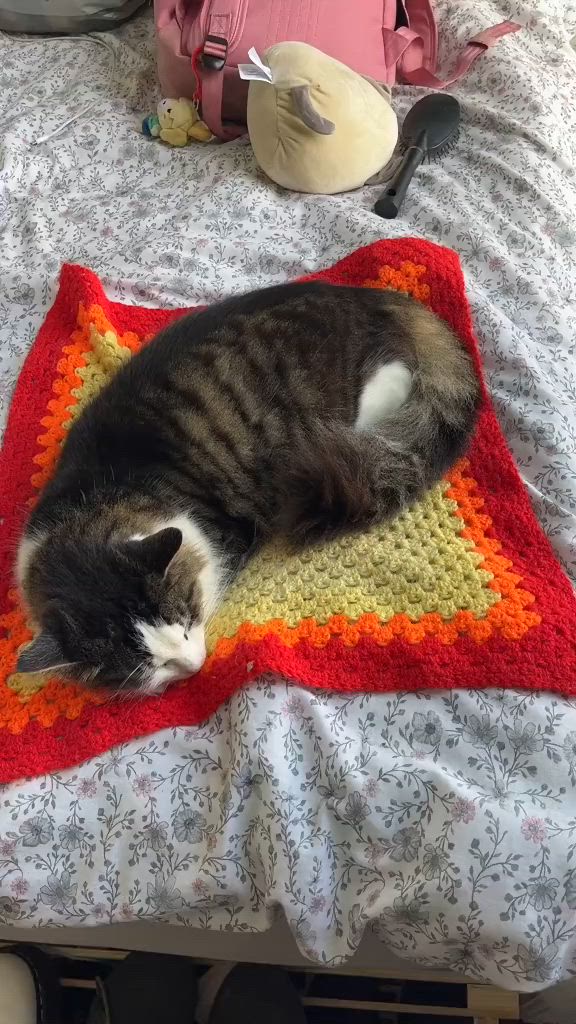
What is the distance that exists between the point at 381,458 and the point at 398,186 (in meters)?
0.68

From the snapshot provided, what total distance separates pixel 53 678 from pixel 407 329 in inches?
29.1

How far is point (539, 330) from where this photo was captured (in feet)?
3.81

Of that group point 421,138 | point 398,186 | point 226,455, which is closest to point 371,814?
point 226,455

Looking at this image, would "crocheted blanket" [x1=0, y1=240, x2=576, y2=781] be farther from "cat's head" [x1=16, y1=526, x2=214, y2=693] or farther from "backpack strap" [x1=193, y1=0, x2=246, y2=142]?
"backpack strap" [x1=193, y1=0, x2=246, y2=142]

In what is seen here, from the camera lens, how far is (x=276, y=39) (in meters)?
1.45

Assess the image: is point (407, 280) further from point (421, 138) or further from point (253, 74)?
point (253, 74)

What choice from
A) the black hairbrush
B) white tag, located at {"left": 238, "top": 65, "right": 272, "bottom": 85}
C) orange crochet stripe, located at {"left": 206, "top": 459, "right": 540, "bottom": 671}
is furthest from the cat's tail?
white tag, located at {"left": 238, "top": 65, "right": 272, "bottom": 85}

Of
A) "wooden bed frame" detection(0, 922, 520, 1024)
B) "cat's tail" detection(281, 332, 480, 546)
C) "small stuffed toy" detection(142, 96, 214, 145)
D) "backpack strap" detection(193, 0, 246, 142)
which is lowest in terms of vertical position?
"wooden bed frame" detection(0, 922, 520, 1024)

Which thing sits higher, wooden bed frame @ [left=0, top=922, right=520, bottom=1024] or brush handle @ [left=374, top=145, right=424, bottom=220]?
brush handle @ [left=374, top=145, right=424, bottom=220]

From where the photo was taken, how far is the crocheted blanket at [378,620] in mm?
817

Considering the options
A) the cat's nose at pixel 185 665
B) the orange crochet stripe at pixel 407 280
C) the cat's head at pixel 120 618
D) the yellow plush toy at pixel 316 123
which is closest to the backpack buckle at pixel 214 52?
the yellow plush toy at pixel 316 123

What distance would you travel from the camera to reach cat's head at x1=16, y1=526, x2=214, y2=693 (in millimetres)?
851

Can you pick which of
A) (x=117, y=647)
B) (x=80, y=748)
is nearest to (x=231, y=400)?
(x=117, y=647)

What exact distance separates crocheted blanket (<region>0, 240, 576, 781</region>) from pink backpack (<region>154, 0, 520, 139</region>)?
2.77 feet
